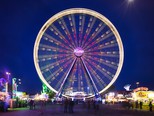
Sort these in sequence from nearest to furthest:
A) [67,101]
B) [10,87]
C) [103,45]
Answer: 1. [67,101]
2. [103,45]
3. [10,87]

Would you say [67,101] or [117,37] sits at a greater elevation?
[117,37]

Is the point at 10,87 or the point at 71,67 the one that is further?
the point at 10,87

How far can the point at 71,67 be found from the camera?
155 feet

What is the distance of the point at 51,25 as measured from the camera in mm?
45906

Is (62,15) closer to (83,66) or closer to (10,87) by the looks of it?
(83,66)

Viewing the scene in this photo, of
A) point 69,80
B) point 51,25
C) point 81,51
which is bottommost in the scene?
point 69,80

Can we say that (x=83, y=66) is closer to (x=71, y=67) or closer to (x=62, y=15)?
(x=71, y=67)

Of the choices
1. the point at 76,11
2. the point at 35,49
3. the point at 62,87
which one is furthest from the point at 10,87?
the point at 76,11

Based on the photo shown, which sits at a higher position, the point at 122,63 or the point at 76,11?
the point at 76,11

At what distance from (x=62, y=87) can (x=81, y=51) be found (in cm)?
868

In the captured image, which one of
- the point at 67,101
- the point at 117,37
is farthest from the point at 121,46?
the point at 67,101

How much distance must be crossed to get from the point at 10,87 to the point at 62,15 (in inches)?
971

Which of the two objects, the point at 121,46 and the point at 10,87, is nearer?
the point at 121,46

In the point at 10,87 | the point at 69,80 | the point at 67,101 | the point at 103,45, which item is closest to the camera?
the point at 67,101
